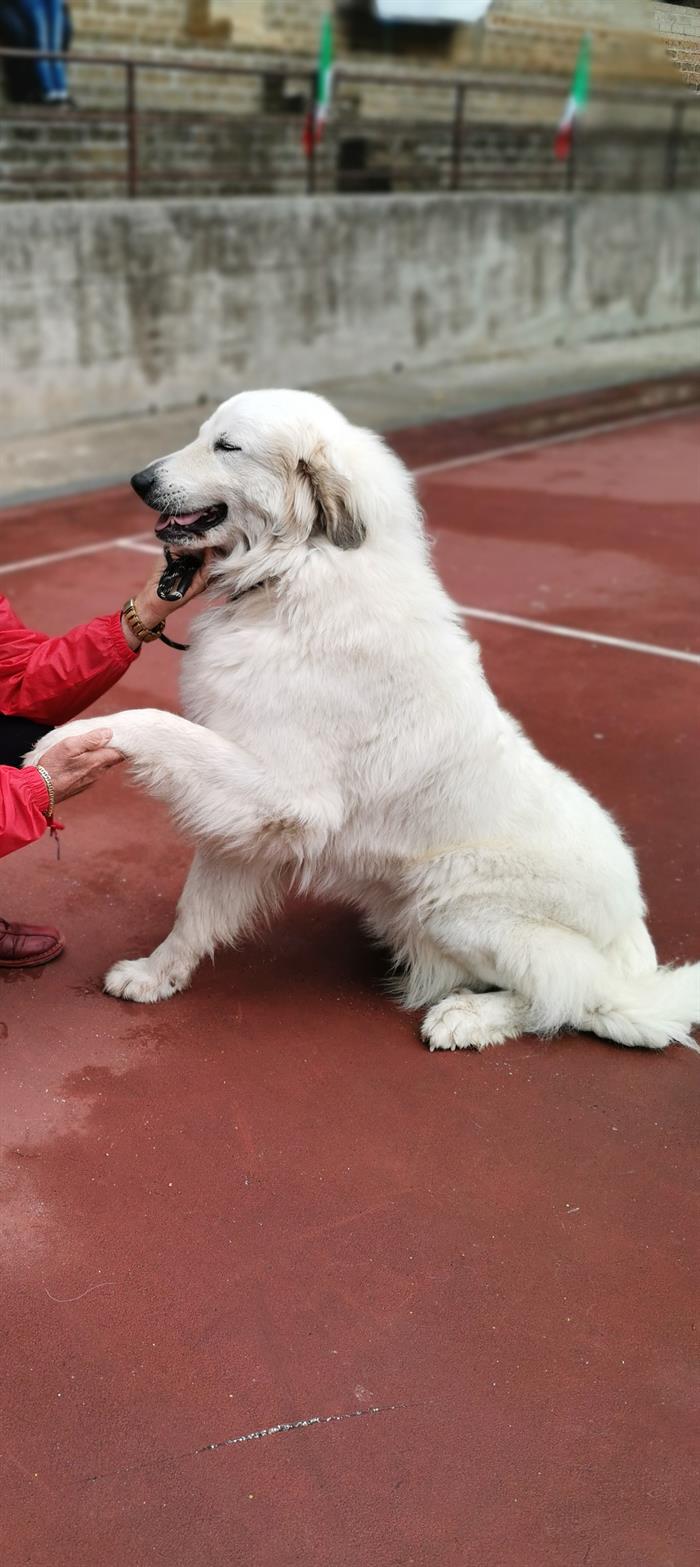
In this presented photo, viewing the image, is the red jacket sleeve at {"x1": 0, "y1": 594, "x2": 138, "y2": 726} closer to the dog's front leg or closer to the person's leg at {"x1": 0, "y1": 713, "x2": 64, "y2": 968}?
the dog's front leg

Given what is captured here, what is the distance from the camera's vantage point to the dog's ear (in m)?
3.73

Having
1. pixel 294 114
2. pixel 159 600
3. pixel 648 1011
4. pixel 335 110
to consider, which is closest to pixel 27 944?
pixel 159 600

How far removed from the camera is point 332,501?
3.74m

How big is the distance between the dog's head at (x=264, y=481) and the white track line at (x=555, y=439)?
753 cm

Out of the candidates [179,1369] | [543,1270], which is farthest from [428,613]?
[179,1369]

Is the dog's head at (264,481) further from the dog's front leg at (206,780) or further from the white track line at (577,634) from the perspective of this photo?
the white track line at (577,634)

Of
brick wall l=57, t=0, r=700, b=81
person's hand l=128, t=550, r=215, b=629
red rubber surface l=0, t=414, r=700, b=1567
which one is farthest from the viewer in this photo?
brick wall l=57, t=0, r=700, b=81

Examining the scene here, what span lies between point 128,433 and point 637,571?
5.55 meters

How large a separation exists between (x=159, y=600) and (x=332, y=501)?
0.64 m

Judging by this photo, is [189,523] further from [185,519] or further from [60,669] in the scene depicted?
[60,669]

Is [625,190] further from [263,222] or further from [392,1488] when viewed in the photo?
[392,1488]

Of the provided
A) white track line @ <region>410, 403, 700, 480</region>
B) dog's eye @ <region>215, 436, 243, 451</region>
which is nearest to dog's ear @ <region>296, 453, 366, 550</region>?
dog's eye @ <region>215, 436, 243, 451</region>

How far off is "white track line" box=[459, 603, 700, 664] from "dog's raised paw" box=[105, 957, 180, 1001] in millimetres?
4060

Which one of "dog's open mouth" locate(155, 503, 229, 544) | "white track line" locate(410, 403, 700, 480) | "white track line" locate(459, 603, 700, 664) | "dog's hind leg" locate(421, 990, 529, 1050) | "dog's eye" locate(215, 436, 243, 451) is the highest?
"dog's eye" locate(215, 436, 243, 451)
